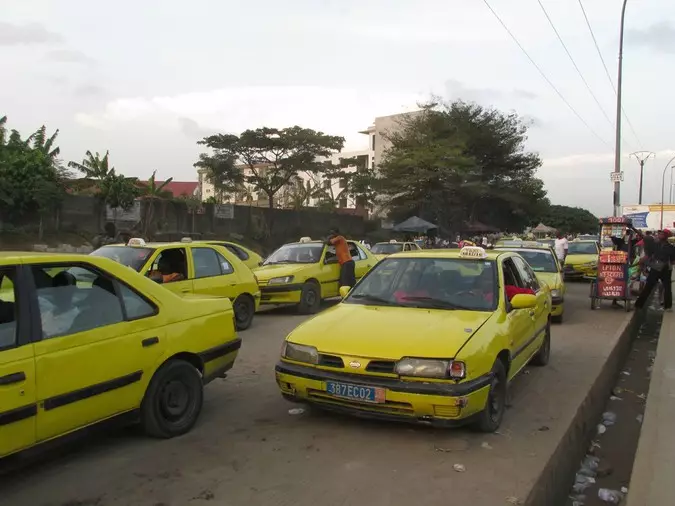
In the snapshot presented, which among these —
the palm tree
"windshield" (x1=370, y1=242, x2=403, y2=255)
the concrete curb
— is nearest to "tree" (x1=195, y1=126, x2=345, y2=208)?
the palm tree

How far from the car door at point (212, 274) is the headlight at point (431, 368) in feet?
15.7

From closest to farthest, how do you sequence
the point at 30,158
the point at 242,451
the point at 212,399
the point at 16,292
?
the point at 16,292 < the point at 242,451 < the point at 212,399 < the point at 30,158

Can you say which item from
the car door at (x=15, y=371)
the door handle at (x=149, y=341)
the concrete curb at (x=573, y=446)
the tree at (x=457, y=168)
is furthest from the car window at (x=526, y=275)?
the tree at (x=457, y=168)

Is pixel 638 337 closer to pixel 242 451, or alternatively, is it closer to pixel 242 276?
pixel 242 276

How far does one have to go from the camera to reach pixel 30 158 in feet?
78.5

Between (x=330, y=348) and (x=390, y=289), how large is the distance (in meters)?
1.35

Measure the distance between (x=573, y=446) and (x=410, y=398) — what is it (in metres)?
1.63

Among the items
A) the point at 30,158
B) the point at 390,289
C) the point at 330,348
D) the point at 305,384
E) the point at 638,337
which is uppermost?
the point at 30,158

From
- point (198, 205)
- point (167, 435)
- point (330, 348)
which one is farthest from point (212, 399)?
point (198, 205)

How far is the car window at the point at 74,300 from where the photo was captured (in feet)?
11.5

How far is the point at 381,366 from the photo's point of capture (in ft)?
13.6

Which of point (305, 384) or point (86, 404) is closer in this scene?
point (86, 404)

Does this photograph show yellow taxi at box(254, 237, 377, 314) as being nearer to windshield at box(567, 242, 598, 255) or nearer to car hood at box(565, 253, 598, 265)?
car hood at box(565, 253, 598, 265)

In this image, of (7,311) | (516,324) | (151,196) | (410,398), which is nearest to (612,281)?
(516,324)
